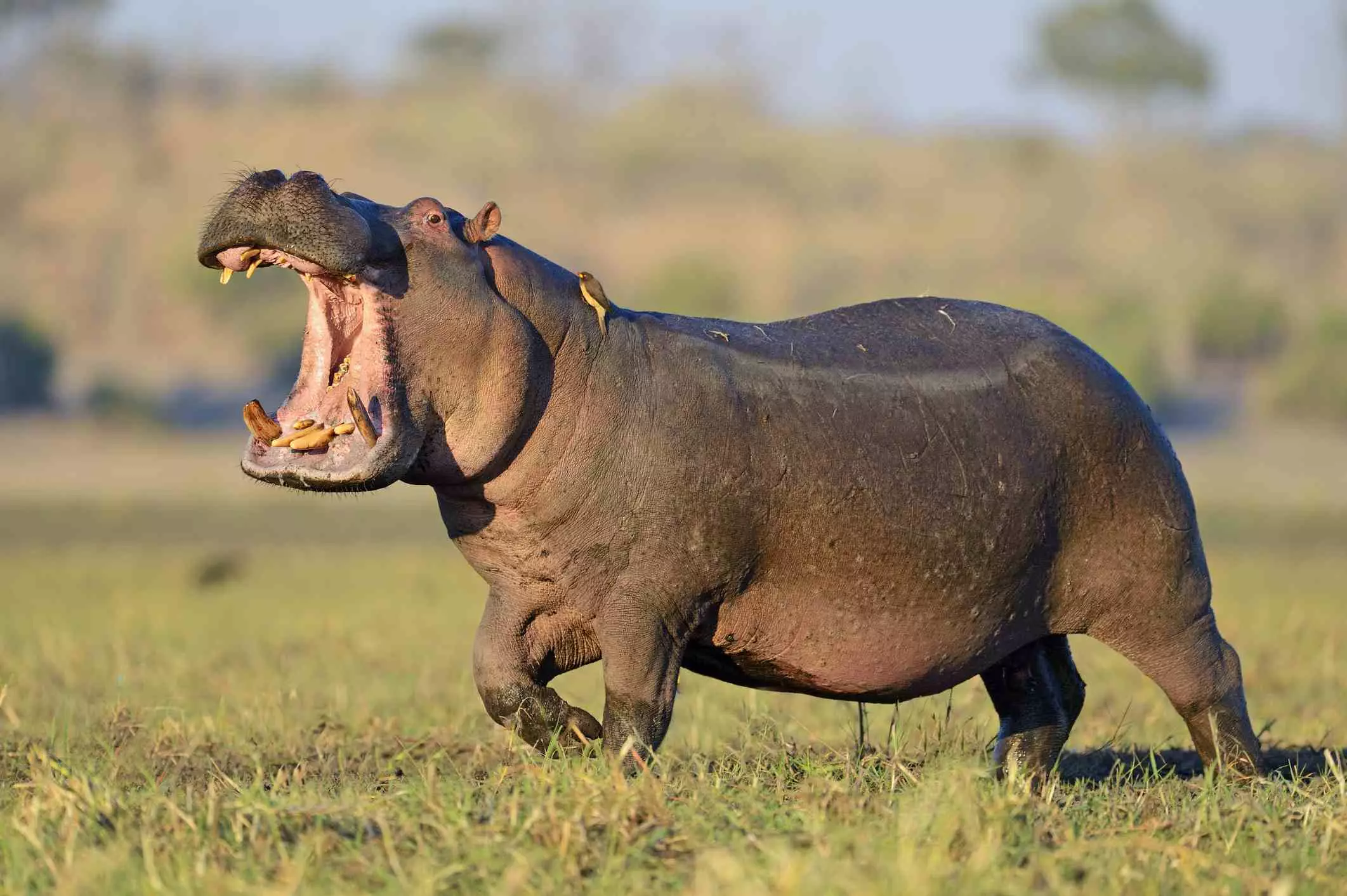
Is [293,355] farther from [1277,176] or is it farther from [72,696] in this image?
[1277,176]

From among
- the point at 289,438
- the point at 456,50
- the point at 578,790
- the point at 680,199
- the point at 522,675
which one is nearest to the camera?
the point at 578,790

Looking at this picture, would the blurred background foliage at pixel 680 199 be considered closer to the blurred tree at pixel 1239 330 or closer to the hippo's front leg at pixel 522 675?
the blurred tree at pixel 1239 330

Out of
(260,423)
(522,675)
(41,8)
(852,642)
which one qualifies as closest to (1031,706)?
(852,642)

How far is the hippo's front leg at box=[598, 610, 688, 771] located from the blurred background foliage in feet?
86.3

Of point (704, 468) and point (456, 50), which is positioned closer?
point (704, 468)

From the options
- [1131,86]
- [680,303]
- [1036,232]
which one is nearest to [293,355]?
[680,303]

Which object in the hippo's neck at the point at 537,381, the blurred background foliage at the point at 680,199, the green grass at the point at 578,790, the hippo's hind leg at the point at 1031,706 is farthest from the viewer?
the blurred background foliage at the point at 680,199

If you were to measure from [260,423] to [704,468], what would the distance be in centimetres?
111

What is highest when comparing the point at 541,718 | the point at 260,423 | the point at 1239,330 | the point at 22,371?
the point at 1239,330

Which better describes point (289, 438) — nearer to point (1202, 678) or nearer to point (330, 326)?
point (330, 326)

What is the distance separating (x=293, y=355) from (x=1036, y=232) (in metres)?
23.1

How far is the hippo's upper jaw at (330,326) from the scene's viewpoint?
4.44m

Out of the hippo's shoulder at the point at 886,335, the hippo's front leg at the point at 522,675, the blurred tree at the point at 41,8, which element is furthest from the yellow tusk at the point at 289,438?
the blurred tree at the point at 41,8

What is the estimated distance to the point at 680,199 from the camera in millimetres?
→ 53281
